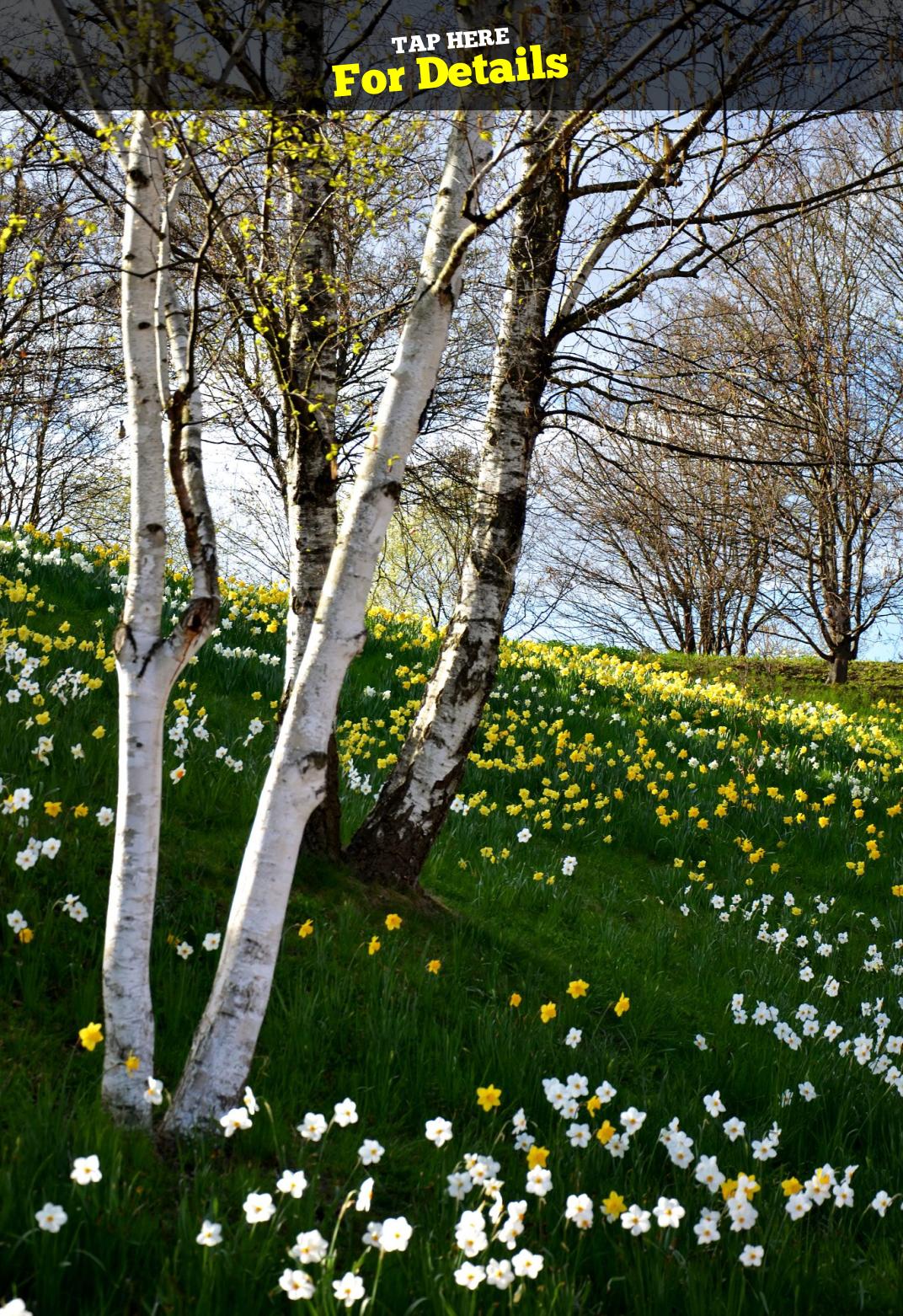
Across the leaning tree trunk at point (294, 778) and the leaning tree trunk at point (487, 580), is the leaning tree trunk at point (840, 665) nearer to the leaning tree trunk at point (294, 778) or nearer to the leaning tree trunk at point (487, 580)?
the leaning tree trunk at point (487, 580)

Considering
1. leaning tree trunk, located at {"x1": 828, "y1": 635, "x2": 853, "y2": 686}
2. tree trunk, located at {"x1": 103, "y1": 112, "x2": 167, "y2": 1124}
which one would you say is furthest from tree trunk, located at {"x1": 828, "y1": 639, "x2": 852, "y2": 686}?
tree trunk, located at {"x1": 103, "y1": 112, "x2": 167, "y2": 1124}

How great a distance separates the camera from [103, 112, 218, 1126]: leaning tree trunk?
3.02m

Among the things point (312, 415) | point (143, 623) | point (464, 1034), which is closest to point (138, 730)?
point (143, 623)

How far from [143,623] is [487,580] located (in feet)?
8.65

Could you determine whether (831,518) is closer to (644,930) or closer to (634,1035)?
(644,930)

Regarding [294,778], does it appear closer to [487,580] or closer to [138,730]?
[138,730]

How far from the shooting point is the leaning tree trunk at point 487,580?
5270 mm

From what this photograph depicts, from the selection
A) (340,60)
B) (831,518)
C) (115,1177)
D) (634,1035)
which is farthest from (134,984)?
(831,518)

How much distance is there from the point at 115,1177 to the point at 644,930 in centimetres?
405

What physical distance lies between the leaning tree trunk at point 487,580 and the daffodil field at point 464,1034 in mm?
428

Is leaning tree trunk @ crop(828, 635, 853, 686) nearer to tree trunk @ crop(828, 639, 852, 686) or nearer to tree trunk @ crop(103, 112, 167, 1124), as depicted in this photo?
tree trunk @ crop(828, 639, 852, 686)

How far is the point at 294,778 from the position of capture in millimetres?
3062

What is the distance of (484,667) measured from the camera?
538cm

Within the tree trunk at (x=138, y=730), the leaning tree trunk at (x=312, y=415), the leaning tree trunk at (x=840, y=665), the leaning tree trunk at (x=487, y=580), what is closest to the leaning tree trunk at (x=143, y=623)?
the tree trunk at (x=138, y=730)
